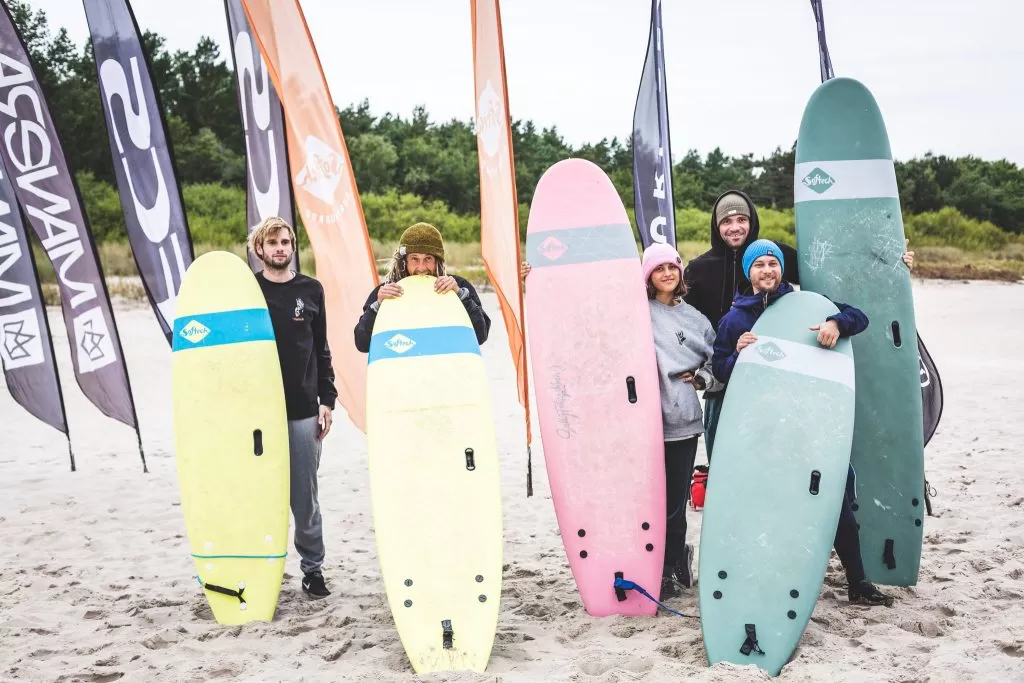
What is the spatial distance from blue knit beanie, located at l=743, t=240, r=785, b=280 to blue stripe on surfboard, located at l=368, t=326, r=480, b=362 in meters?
1.05

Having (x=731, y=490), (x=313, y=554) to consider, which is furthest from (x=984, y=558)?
(x=313, y=554)

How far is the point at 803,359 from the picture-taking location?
310 centimetres

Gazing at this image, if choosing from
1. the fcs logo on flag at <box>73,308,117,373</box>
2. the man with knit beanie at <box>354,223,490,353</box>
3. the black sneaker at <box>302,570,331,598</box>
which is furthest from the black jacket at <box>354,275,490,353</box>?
the fcs logo on flag at <box>73,308,117,373</box>

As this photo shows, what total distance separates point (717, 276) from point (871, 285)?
672 mm

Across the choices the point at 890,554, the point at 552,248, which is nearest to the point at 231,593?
the point at 552,248

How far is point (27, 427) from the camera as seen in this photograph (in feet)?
25.1

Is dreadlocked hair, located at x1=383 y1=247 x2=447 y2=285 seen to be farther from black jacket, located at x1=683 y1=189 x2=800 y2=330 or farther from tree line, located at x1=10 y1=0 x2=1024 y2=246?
tree line, located at x1=10 y1=0 x2=1024 y2=246

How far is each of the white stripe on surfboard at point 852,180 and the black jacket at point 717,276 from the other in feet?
1.33

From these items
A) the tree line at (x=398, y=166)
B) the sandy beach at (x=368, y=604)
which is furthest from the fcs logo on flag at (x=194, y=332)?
the tree line at (x=398, y=166)

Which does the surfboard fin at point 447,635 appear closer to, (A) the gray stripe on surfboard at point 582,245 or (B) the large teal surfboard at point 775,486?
(B) the large teal surfboard at point 775,486

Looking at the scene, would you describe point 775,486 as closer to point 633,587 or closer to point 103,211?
point 633,587

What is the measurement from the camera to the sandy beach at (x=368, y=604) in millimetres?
2752

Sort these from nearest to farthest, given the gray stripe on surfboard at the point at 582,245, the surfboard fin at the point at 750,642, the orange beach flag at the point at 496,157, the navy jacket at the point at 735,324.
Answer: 1. the surfboard fin at the point at 750,642
2. the navy jacket at the point at 735,324
3. the gray stripe on surfboard at the point at 582,245
4. the orange beach flag at the point at 496,157

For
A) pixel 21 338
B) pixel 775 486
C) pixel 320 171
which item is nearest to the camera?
pixel 775 486
